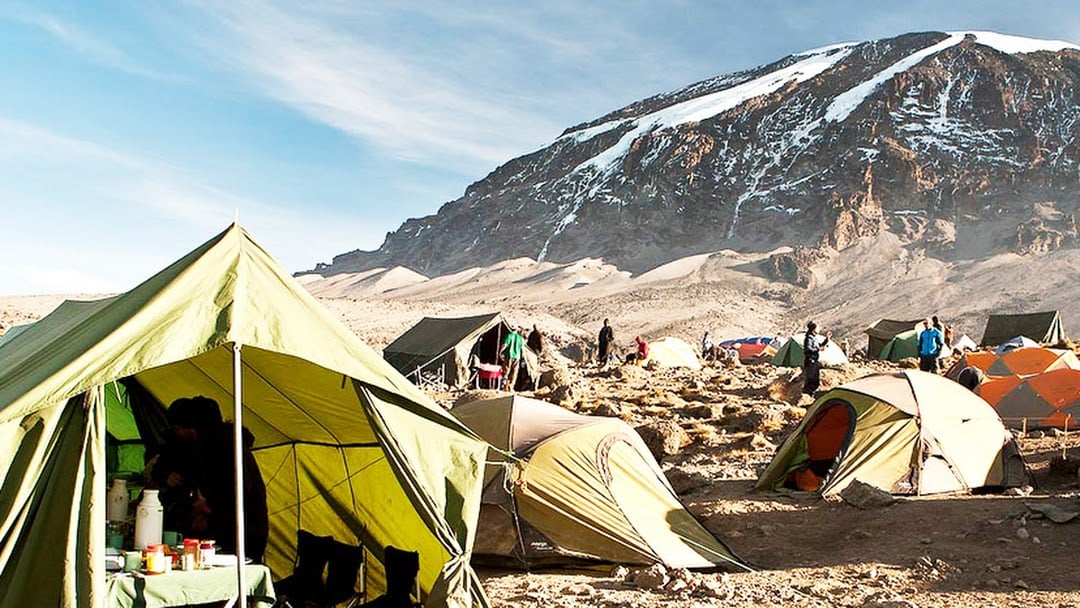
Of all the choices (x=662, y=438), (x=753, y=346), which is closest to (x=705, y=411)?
(x=662, y=438)

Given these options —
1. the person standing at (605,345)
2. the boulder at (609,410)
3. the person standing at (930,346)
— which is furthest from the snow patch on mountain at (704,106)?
the boulder at (609,410)

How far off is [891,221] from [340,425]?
90.7m

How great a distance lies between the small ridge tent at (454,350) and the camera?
23.6m

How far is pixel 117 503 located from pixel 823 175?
4092 inches

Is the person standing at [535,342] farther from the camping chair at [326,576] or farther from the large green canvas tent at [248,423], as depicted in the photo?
the camping chair at [326,576]

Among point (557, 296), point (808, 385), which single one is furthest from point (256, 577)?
point (557, 296)

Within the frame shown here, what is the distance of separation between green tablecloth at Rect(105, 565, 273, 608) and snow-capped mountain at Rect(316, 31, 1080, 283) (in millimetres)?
78187

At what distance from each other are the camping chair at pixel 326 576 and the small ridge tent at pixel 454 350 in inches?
643

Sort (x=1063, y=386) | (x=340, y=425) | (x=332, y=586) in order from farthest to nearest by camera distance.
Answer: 1. (x=1063, y=386)
2. (x=340, y=425)
3. (x=332, y=586)

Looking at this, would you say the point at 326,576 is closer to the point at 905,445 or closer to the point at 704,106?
the point at 905,445

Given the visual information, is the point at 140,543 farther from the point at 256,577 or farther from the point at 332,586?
the point at 332,586

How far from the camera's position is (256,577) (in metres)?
5.27

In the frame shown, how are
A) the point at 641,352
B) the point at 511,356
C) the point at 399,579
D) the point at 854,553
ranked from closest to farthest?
the point at 399,579
the point at 854,553
the point at 511,356
the point at 641,352

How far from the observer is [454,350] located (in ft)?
77.4
